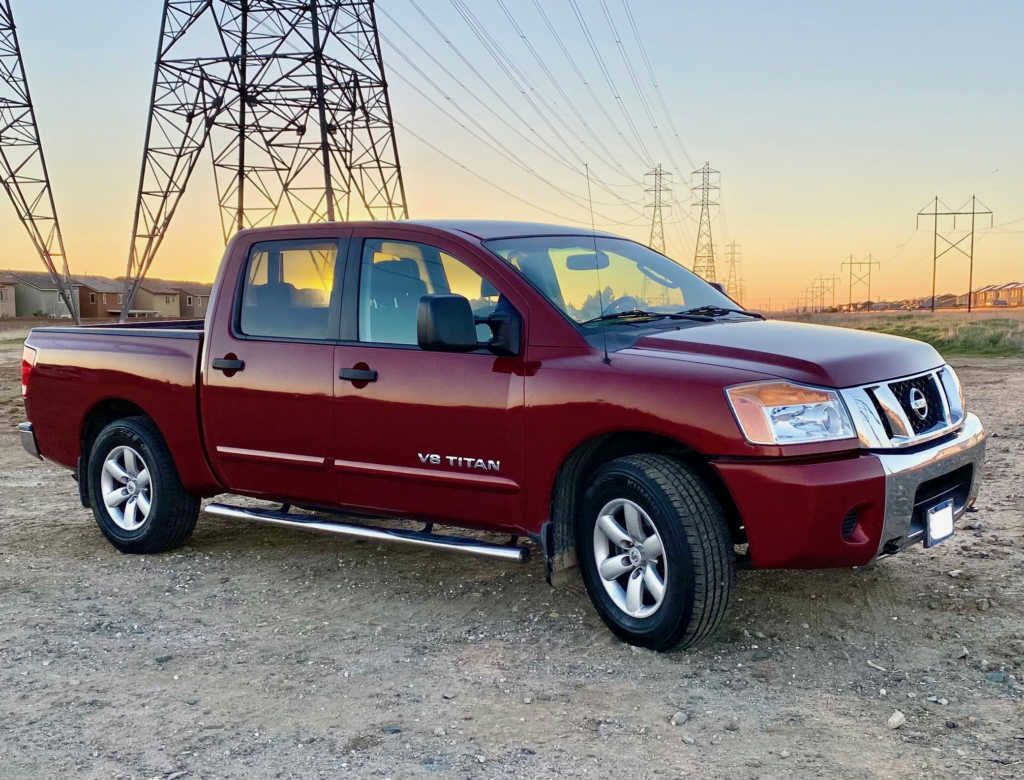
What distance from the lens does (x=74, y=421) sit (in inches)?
264

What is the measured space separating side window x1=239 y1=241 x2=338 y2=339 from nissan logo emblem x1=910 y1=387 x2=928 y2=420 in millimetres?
2861

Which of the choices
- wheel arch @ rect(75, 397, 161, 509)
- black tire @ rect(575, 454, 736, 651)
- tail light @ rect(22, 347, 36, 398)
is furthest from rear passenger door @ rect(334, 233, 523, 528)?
tail light @ rect(22, 347, 36, 398)

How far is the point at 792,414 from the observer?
408 cm

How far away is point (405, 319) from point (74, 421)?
9.33ft

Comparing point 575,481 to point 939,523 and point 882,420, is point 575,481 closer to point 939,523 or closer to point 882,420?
point 882,420

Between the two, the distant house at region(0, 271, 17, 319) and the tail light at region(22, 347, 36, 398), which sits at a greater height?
the distant house at region(0, 271, 17, 319)

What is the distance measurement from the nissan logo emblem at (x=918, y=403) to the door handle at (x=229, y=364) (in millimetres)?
3451

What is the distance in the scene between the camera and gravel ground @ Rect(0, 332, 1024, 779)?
3.49 metres

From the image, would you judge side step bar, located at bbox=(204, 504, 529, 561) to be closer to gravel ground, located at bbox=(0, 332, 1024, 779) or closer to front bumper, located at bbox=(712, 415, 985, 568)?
gravel ground, located at bbox=(0, 332, 1024, 779)

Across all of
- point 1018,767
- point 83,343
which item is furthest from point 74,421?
point 1018,767

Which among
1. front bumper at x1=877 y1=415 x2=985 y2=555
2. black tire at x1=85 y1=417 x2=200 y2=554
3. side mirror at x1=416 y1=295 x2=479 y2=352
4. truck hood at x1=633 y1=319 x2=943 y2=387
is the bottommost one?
black tire at x1=85 y1=417 x2=200 y2=554

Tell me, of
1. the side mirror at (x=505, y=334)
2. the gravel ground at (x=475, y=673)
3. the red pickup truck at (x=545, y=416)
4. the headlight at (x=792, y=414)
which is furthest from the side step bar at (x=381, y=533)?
the headlight at (x=792, y=414)

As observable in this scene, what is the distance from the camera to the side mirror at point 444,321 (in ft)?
14.9

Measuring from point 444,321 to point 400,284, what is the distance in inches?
32.4
